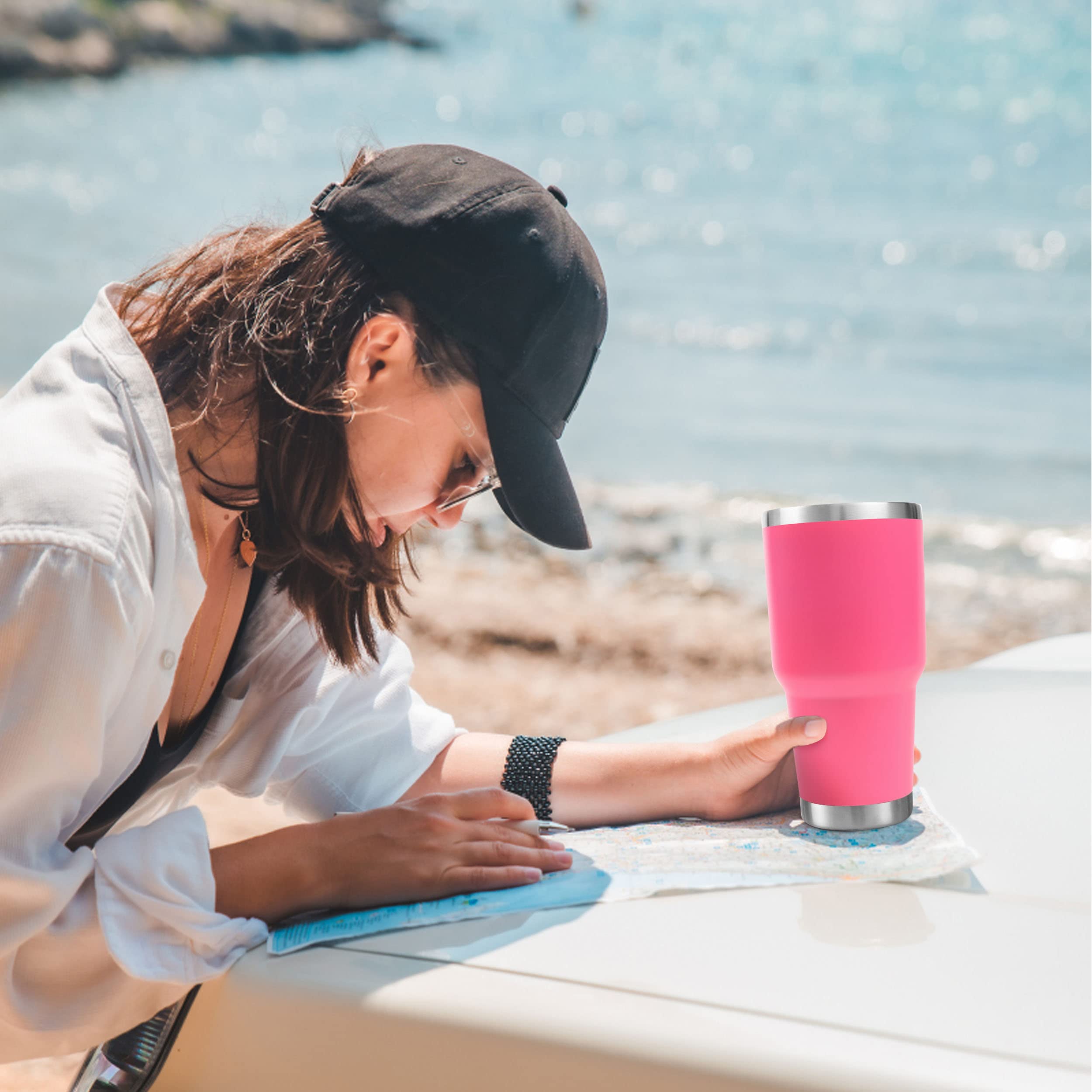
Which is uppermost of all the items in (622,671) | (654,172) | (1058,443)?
(654,172)

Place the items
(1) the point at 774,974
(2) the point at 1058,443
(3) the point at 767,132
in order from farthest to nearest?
(3) the point at 767,132
(2) the point at 1058,443
(1) the point at 774,974

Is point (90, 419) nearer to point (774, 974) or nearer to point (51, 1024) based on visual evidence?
point (51, 1024)

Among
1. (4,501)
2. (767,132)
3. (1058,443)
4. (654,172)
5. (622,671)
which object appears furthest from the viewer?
→ (767,132)

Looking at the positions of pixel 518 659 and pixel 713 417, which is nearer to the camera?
pixel 518 659

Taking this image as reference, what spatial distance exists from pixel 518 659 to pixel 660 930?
365 cm

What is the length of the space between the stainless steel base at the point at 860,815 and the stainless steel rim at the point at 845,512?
296 mm

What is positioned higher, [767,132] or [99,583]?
[767,132]

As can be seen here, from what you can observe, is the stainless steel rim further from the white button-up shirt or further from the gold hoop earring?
the white button-up shirt

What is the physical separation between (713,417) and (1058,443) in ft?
8.49

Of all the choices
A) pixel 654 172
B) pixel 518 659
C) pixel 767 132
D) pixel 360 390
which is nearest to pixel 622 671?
pixel 518 659

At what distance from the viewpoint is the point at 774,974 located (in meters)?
0.86

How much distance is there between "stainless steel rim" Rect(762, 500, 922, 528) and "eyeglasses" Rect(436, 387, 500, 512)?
0.32 m

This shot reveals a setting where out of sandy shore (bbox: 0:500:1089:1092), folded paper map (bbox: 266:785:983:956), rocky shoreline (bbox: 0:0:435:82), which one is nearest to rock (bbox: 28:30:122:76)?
rocky shoreline (bbox: 0:0:435:82)

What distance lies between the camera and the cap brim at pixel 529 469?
1191 millimetres
